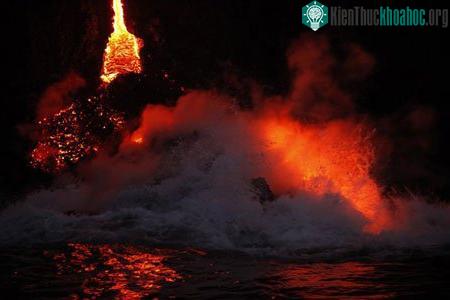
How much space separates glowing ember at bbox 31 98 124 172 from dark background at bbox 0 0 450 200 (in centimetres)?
27

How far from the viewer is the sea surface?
4676 mm

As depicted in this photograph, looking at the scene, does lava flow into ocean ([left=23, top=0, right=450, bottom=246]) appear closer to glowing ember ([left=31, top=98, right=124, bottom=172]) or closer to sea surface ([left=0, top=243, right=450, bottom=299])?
glowing ember ([left=31, top=98, right=124, bottom=172])

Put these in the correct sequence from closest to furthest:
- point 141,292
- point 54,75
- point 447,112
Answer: point 141,292 → point 447,112 → point 54,75

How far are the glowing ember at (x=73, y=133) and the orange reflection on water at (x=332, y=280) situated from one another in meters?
6.41

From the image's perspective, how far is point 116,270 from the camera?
17.7 ft

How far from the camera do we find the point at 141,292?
467 cm

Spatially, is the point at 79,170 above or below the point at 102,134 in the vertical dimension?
below

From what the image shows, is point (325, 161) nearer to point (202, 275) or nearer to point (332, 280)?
point (332, 280)

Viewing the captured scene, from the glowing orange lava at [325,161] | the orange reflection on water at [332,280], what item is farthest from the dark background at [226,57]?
the orange reflection on water at [332,280]

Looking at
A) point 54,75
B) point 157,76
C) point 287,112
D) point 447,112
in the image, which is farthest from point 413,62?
point 54,75

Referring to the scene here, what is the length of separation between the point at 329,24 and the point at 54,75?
5.50 meters

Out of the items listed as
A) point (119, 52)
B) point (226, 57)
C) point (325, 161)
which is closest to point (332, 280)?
point (325, 161)

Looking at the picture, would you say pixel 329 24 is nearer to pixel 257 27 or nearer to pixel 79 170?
pixel 257 27

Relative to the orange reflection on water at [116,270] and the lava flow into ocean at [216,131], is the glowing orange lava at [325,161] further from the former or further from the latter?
the orange reflection on water at [116,270]
